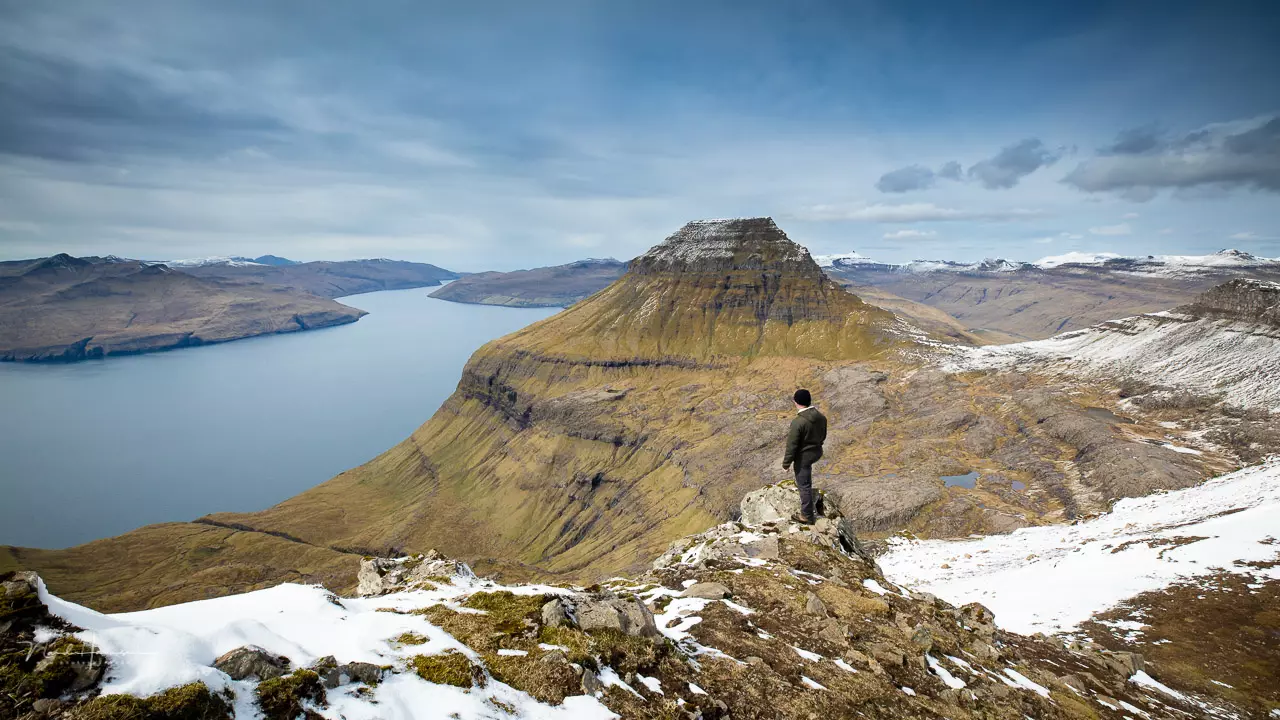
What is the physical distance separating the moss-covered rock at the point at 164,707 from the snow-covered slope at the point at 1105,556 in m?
32.7

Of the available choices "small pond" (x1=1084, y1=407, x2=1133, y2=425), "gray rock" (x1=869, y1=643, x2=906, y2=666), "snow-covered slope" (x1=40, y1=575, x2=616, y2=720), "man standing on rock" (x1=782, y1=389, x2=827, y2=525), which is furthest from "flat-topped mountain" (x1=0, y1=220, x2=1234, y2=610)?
"snow-covered slope" (x1=40, y1=575, x2=616, y2=720)

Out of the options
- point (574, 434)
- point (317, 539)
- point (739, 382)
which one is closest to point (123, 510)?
point (317, 539)

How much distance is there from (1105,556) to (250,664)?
4693 centimetres

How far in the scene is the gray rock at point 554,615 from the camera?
12227 millimetres

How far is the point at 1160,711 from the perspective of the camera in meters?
16.8

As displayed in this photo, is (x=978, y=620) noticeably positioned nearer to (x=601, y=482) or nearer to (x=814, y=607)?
(x=814, y=607)

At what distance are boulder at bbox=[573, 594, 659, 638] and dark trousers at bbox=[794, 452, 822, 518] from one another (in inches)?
323

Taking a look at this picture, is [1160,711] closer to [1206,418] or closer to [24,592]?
[24,592]

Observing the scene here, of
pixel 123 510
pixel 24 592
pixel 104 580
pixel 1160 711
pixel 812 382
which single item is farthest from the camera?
pixel 123 510

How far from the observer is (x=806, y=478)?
21.5 metres

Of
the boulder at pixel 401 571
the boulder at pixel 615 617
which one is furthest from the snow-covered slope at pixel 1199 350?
the boulder at pixel 401 571

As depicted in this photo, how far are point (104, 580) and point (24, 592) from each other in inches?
7089

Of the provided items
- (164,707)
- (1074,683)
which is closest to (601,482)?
(1074,683)

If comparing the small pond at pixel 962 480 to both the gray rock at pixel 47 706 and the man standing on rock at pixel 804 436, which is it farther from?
→ the gray rock at pixel 47 706
